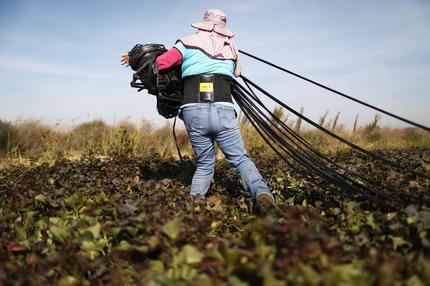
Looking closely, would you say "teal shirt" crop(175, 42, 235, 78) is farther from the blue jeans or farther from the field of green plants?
the field of green plants

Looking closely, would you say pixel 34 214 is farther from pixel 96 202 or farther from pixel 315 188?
pixel 315 188

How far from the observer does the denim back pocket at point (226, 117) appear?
4.03 metres

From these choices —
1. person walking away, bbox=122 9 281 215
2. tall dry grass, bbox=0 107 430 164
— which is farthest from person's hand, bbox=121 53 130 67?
tall dry grass, bbox=0 107 430 164

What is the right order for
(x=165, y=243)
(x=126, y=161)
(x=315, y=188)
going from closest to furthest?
1. (x=165, y=243)
2. (x=315, y=188)
3. (x=126, y=161)

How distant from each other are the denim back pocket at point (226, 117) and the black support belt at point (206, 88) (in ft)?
0.29

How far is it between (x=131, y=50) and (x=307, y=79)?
184 cm

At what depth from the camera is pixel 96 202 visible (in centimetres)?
340

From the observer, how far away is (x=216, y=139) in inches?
163

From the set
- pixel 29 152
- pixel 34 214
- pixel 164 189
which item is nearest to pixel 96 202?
pixel 34 214

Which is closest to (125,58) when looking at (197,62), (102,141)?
(197,62)

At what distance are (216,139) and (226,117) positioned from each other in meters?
0.24

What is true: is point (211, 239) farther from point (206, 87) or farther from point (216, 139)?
point (206, 87)

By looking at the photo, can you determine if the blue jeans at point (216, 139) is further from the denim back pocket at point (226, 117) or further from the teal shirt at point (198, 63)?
the teal shirt at point (198, 63)

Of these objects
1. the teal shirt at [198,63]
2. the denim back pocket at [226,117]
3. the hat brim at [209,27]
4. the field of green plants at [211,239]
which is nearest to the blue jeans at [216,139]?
the denim back pocket at [226,117]
